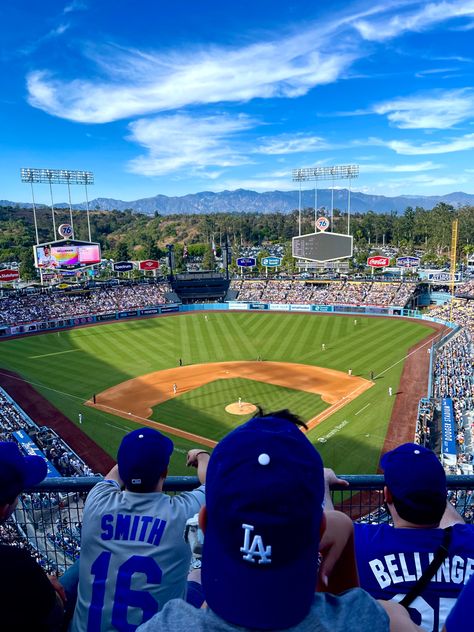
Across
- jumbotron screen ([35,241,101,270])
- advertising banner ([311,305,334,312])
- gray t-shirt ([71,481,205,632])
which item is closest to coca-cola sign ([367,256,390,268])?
advertising banner ([311,305,334,312])

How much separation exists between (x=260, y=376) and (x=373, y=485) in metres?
31.0

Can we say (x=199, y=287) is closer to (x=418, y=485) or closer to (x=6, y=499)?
(x=6, y=499)

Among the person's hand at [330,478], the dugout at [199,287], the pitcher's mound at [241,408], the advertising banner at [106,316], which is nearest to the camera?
the person's hand at [330,478]

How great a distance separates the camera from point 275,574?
58.6 inches

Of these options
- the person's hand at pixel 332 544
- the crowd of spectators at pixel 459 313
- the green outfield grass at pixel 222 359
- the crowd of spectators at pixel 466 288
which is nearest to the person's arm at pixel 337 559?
the person's hand at pixel 332 544

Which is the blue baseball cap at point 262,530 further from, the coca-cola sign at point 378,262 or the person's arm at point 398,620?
the coca-cola sign at point 378,262

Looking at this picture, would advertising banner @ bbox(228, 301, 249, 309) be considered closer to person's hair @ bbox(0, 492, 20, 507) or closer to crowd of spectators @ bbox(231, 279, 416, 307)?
crowd of spectators @ bbox(231, 279, 416, 307)

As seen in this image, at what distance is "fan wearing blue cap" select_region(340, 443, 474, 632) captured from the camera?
240 cm

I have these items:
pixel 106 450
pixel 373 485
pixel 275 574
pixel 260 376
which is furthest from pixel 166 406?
pixel 275 574

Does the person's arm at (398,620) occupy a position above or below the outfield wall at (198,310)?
above

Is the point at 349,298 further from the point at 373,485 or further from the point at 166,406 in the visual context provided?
the point at 373,485

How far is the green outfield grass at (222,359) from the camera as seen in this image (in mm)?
24891

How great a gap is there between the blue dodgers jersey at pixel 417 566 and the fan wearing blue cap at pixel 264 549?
0.99m

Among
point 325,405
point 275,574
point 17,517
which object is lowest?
point 325,405
